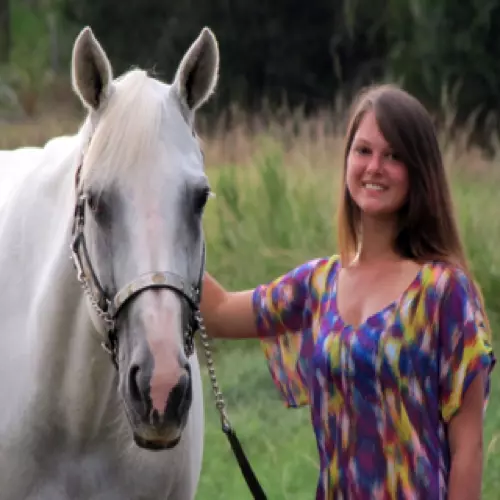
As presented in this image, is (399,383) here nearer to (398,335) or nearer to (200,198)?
(398,335)

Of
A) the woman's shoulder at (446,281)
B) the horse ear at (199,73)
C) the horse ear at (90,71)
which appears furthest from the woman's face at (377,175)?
the horse ear at (90,71)

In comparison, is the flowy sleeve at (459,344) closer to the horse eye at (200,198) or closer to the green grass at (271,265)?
the horse eye at (200,198)

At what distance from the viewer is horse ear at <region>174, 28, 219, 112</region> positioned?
2604mm

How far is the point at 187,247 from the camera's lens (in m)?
2.41

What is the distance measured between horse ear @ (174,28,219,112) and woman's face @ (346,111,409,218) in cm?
38

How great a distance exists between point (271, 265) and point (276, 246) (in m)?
0.21

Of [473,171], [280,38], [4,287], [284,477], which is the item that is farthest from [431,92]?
[4,287]

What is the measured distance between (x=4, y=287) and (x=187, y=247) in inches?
27.8

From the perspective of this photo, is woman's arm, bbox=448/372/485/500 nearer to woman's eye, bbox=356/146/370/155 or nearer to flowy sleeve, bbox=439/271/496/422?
flowy sleeve, bbox=439/271/496/422

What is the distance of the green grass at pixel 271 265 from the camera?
16.3 feet

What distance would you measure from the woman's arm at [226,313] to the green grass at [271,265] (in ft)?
5.92

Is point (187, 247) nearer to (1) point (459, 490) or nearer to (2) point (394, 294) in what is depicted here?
(2) point (394, 294)

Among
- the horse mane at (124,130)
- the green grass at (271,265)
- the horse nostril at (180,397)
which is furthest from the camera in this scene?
the green grass at (271,265)

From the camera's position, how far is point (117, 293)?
238 centimetres
